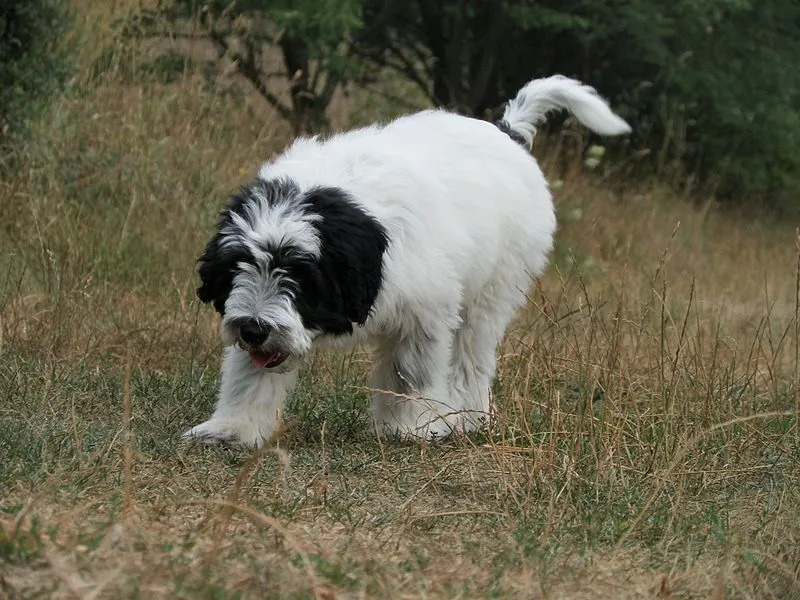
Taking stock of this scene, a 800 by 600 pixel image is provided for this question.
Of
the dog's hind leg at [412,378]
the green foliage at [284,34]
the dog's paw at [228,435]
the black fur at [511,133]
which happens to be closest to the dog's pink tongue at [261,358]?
the dog's paw at [228,435]

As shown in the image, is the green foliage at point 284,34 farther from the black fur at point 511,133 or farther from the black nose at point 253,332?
the black nose at point 253,332

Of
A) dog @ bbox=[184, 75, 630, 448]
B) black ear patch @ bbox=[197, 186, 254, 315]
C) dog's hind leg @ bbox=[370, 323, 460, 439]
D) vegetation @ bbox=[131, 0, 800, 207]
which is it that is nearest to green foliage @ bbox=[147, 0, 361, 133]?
vegetation @ bbox=[131, 0, 800, 207]

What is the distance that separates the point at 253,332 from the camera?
3.99m

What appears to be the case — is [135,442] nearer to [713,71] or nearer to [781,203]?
[713,71]

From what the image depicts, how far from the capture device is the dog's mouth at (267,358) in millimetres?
4152

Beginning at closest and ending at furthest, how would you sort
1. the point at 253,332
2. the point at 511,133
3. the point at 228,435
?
the point at 253,332 < the point at 228,435 < the point at 511,133

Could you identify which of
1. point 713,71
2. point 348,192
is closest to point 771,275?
point 713,71

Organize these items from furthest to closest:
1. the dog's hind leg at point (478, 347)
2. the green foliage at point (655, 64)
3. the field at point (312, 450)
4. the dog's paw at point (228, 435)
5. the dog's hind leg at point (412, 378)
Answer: the green foliage at point (655, 64)
the dog's hind leg at point (478, 347)
the dog's hind leg at point (412, 378)
the dog's paw at point (228, 435)
the field at point (312, 450)

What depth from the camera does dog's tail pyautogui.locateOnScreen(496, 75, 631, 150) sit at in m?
5.67

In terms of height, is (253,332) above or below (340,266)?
below

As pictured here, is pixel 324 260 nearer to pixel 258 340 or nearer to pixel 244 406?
pixel 258 340

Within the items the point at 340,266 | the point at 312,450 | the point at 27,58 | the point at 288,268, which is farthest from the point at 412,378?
the point at 27,58

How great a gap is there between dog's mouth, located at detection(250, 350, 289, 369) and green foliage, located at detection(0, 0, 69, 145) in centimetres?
351

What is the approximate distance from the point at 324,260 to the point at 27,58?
12.2 ft
